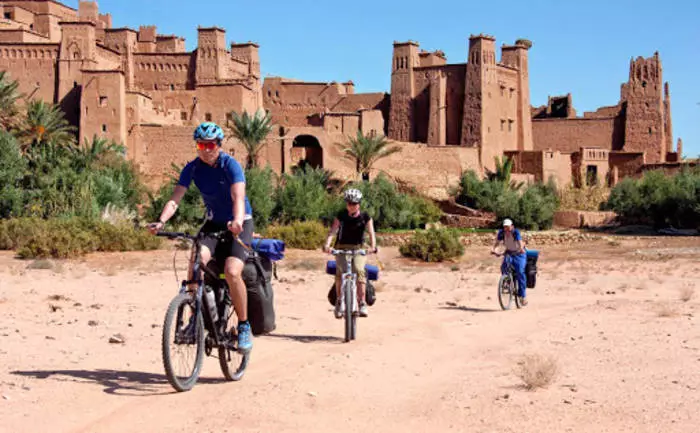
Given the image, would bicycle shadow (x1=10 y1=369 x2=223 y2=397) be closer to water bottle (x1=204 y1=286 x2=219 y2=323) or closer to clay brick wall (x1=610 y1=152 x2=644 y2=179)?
water bottle (x1=204 y1=286 x2=219 y2=323)

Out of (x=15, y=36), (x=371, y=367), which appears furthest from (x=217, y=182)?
(x=15, y=36)

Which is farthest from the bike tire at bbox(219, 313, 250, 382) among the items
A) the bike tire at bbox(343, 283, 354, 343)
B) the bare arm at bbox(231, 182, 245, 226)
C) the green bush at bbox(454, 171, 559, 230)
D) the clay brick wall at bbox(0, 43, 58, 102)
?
the clay brick wall at bbox(0, 43, 58, 102)

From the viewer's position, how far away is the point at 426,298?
13.2 metres

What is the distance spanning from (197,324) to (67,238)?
15.1m

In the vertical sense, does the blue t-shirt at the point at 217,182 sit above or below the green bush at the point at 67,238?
above

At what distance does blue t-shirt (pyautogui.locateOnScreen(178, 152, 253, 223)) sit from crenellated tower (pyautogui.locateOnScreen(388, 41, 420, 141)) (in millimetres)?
46935

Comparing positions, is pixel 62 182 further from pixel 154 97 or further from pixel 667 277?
pixel 154 97

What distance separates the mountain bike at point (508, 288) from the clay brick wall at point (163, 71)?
1654 inches

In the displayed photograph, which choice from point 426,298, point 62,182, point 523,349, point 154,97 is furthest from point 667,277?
point 154,97

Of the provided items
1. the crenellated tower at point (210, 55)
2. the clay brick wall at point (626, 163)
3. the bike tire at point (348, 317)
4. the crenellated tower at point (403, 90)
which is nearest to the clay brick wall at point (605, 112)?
the clay brick wall at point (626, 163)

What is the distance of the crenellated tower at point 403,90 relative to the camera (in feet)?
172

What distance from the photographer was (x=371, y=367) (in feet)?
22.7

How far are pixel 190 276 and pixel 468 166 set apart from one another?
44.2 m

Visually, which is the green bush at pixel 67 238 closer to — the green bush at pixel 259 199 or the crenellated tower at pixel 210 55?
the green bush at pixel 259 199
